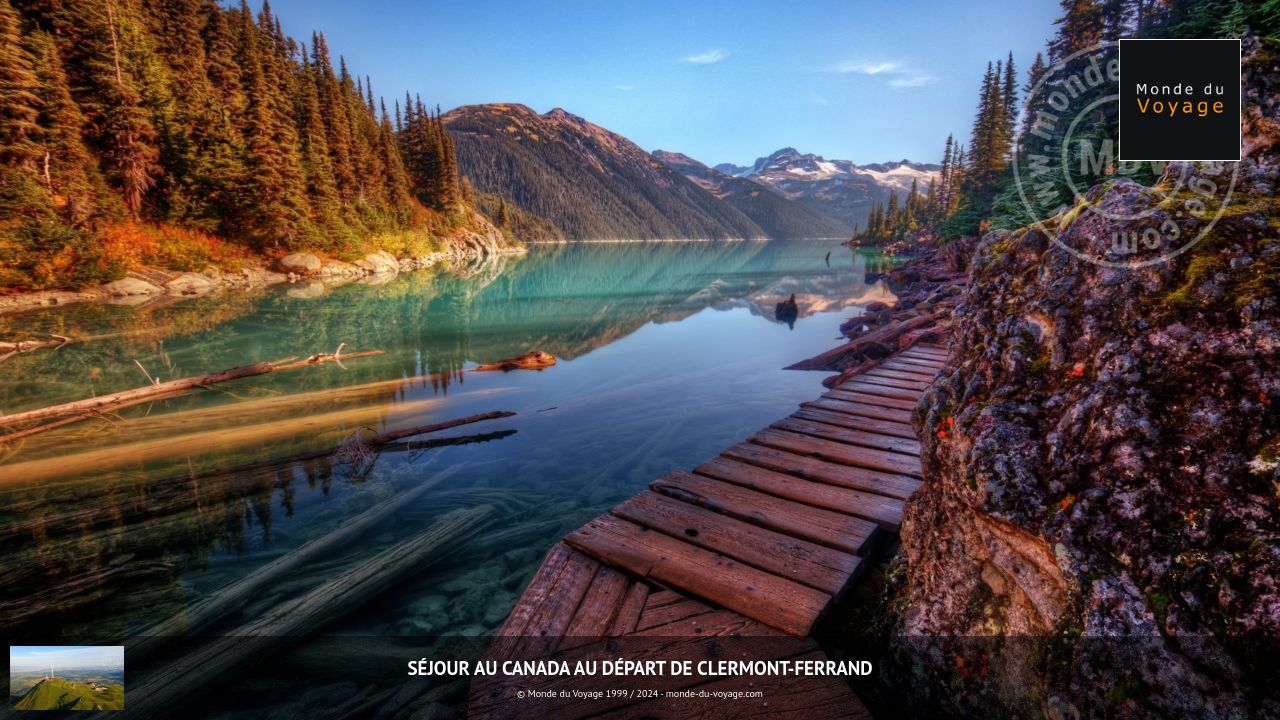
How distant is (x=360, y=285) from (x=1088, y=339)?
A: 39975mm

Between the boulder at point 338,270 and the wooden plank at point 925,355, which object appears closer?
the wooden plank at point 925,355

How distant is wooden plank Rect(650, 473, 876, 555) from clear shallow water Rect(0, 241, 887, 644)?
200cm

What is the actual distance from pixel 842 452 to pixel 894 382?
383cm

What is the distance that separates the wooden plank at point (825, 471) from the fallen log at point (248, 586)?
4.32 meters

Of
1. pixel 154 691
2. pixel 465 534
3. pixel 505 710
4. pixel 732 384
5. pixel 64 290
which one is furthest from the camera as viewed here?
pixel 64 290

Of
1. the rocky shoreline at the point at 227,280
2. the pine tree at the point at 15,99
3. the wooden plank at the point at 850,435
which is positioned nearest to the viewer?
the wooden plank at the point at 850,435

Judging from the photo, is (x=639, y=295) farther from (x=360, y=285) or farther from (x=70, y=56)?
(x=70, y=56)

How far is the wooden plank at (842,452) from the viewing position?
5.31 metres

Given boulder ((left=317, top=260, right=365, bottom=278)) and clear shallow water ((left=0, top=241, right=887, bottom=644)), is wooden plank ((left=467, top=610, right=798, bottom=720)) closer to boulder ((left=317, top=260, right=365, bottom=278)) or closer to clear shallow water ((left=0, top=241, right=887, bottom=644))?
clear shallow water ((left=0, top=241, right=887, bottom=644))

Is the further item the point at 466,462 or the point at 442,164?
the point at 442,164

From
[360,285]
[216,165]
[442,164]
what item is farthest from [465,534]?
[442,164]

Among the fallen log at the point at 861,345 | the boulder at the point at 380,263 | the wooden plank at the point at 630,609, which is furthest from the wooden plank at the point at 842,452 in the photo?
the boulder at the point at 380,263

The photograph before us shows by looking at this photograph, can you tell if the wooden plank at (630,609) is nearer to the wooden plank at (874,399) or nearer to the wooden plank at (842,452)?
the wooden plank at (842,452)

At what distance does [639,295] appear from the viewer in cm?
3186
